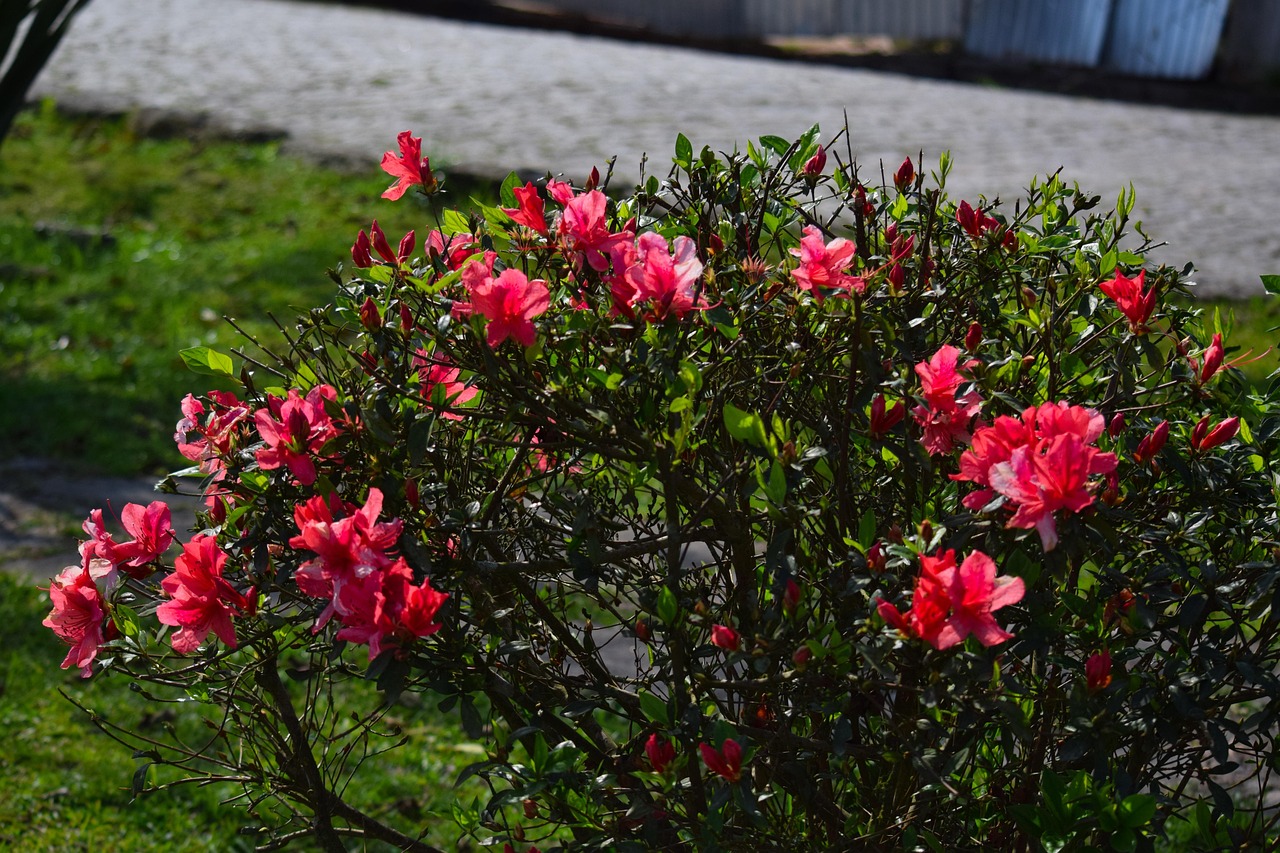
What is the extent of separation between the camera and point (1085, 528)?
4.69 feet

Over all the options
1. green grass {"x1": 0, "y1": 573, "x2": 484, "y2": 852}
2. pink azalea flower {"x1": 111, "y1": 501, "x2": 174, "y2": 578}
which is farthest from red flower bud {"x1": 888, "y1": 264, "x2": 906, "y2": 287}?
green grass {"x1": 0, "y1": 573, "x2": 484, "y2": 852}

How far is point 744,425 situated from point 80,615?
95 centimetres

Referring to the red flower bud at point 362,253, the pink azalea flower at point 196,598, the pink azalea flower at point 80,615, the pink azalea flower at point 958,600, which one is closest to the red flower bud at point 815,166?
the red flower bud at point 362,253

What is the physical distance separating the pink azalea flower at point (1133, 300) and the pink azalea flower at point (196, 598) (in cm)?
122

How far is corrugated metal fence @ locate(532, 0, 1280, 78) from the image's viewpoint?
11758 mm

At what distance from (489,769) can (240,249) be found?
5.56 m

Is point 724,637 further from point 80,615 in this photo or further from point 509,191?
point 80,615

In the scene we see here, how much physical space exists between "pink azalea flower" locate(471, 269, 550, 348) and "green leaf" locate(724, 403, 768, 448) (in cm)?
26

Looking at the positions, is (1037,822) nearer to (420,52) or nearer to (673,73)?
(673,73)

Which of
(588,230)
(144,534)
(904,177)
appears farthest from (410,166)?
(904,177)

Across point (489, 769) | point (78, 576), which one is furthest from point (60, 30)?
point (489, 769)

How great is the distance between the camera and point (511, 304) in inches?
61.7

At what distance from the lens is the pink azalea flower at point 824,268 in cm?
165

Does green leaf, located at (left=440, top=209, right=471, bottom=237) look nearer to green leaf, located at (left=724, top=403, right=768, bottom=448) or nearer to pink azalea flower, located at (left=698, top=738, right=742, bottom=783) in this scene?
green leaf, located at (left=724, top=403, right=768, bottom=448)
